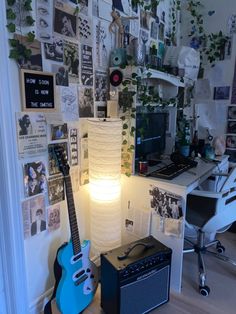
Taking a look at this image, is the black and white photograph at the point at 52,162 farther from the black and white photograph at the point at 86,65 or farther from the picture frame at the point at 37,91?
the black and white photograph at the point at 86,65

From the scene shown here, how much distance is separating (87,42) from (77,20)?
136mm

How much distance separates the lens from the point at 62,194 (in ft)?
5.08

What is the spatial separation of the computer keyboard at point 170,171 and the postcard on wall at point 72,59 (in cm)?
84

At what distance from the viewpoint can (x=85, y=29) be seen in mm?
1554

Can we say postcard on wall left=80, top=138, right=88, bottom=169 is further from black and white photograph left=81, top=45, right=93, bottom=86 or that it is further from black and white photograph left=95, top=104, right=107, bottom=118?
black and white photograph left=81, top=45, right=93, bottom=86

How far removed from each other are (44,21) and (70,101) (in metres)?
0.45

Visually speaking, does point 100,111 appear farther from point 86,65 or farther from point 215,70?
point 215,70

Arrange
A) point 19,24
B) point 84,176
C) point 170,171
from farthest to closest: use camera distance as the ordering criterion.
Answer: point 170,171 < point 84,176 < point 19,24

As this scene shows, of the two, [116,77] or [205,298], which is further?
[116,77]

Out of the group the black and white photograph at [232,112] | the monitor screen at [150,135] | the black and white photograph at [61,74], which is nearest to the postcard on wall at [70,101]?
the black and white photograph at [61,74]

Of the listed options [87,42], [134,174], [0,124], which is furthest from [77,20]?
[134,174]

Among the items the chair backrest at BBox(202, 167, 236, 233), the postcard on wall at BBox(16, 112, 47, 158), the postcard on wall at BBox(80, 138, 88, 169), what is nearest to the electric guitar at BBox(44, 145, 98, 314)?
the postcard on wall at BBox(16, 112, 47, 158)

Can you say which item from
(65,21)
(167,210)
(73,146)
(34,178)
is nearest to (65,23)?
(65,21)

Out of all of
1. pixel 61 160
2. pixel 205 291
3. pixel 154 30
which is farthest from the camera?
pixel 154 30
